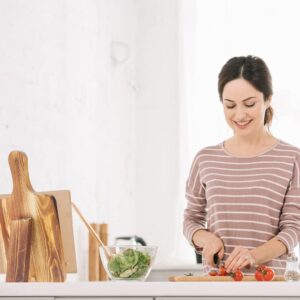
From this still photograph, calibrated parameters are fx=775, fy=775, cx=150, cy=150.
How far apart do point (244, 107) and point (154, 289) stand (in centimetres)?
71

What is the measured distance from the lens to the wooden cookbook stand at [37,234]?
183 centimetres

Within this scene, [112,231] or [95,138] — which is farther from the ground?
[95,138]

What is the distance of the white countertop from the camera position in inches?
57.1

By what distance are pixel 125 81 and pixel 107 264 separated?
2710mm

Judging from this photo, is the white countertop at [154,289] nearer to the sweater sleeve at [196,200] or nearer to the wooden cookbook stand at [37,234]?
the wooden cookbook stand at [37,234]

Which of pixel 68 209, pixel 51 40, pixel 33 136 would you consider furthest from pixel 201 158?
pixel 51 40

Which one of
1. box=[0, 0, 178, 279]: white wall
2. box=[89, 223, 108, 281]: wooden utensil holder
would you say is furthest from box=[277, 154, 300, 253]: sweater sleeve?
box=[89, 223, 108, 281]: wooden utensil holder

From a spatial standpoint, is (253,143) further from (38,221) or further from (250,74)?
(38,221)

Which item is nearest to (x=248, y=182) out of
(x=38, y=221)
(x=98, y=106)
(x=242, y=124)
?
(x=242, y=124)

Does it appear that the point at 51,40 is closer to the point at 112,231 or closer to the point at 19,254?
the point at 112,231

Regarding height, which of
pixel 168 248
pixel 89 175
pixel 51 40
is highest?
pixel 51 40

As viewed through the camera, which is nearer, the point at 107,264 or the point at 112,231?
the point at 107,264

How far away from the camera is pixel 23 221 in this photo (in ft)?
6.06

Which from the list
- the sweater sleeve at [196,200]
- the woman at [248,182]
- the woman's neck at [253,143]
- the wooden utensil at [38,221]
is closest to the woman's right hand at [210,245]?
the woman at [248,182]
